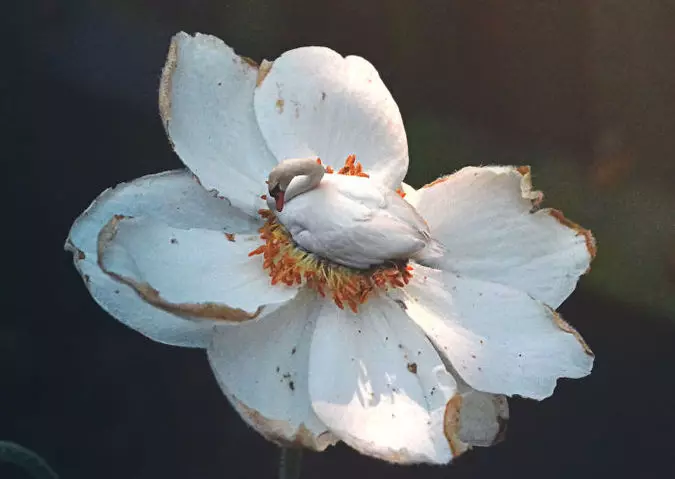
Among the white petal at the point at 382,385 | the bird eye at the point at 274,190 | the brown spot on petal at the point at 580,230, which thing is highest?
the bird eye at the point at 274,190

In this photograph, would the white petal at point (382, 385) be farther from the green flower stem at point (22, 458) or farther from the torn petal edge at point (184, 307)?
the green flower stem at point (22, 458)

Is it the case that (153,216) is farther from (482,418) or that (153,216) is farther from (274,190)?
(482,418)

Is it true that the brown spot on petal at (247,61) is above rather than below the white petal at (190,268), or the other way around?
above

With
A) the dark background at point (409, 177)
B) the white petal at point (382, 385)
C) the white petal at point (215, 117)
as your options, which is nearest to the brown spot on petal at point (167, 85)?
the white petal at point (215, 117)

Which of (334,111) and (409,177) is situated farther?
(409,177)

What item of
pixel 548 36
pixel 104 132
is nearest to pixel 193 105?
pixel 104 132

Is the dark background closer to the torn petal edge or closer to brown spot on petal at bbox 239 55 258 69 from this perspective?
brown spot on petal at bbox 239 55 258 69

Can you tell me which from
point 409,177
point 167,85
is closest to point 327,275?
point 167,85

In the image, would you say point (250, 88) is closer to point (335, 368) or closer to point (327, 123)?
point (327, 123)
